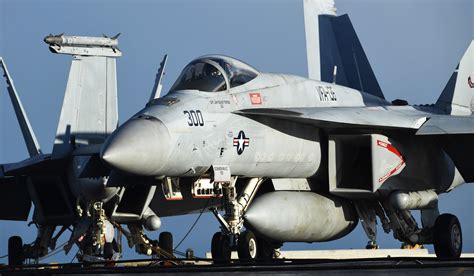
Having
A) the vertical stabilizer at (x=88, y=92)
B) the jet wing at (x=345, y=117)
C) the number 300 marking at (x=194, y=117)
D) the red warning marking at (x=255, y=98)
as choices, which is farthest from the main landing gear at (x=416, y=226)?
the vertical stabilizer at (x=88, y=92)

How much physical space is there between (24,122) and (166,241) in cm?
385

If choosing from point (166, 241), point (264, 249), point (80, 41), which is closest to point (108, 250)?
point (264, 249)

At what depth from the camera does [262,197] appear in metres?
15.7

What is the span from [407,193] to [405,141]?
87cm

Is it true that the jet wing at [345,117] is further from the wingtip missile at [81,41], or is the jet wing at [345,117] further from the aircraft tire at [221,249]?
the wingtip missile at [81,41]

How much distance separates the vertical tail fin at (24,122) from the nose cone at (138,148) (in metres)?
7.72

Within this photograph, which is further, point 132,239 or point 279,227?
point 132,239

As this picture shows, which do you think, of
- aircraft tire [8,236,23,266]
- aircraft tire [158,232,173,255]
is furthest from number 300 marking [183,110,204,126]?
aircraft tire [158,232,173,255]

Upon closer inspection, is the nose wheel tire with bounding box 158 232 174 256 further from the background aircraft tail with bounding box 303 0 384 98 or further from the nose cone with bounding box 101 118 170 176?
the nose cone with bounding box 101 118 170 176

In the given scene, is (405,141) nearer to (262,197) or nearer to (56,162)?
(262,197)

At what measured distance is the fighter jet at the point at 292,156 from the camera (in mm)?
14680

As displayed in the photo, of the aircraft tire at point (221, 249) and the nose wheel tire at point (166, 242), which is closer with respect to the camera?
the aircraft tire at point (221, 249)

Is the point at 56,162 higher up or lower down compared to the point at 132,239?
higher up

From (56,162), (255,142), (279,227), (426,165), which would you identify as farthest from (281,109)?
(56,162)
